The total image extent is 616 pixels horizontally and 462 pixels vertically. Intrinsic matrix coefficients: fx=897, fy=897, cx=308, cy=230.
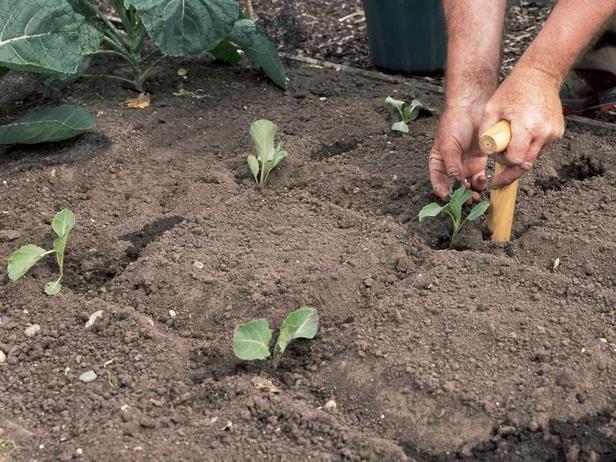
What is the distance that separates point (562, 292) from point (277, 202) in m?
0.84

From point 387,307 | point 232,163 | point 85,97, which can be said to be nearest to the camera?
point 387,307

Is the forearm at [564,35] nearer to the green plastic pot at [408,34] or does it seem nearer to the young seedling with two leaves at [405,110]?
the young seedling with two leaves at [405,110]

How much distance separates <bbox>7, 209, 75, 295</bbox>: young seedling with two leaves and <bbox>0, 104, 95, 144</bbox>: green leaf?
1.79 feet

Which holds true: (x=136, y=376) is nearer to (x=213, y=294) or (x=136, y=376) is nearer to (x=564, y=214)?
(x=213, y=294)

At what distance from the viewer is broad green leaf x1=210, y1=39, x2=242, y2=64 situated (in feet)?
10.6

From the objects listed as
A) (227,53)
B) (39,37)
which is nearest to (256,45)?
(227,53)

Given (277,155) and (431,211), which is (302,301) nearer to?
(431,211)

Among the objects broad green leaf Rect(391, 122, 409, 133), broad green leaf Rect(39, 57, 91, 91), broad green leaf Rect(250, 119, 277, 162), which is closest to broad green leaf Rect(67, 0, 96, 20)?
broad green leaf Rect(39, 57, 91, 91)

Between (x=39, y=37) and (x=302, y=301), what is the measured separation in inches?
49.7

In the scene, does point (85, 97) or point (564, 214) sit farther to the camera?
point (85, 97)

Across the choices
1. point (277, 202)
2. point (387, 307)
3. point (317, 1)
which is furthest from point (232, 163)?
point (317, 1)

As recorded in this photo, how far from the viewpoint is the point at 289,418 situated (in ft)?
5.88

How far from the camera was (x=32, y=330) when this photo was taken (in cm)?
209

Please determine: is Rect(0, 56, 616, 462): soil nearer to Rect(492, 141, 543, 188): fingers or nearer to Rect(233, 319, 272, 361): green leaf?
Rect(233, 319, 272, 361): green leaf
